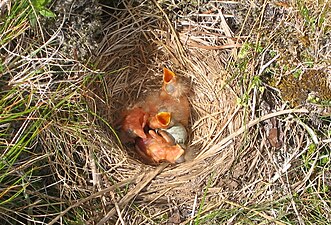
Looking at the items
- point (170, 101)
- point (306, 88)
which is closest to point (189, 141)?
point (170, 101)

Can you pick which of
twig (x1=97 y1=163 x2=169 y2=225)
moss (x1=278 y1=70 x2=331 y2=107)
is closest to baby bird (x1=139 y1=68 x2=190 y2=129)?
twig (x1=97 y1=163 x2=169 y2=225)

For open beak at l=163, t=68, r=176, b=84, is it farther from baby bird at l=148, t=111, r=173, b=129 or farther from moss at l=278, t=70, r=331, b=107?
moss at l=278, t=70, r=331, b=107

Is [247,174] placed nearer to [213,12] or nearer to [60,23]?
[213,12]

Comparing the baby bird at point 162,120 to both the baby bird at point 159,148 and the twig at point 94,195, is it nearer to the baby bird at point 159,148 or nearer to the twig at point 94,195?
the baby bird at point 159,148

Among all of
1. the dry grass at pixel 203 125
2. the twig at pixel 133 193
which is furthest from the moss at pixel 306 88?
the twig at pixel 133 193

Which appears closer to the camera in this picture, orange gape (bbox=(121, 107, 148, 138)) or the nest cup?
the nest cup
